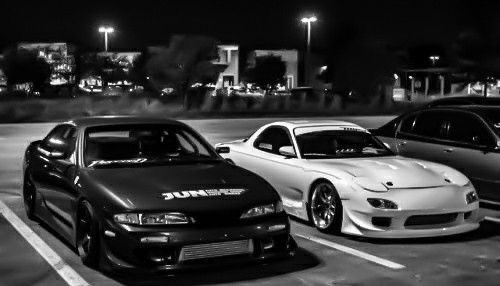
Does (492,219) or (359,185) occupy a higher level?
(359,185)

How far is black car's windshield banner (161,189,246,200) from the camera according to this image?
5660 millimetres

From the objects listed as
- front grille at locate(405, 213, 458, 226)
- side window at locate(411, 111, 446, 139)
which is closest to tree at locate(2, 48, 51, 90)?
side window at locate(411, 111, 446, 139)

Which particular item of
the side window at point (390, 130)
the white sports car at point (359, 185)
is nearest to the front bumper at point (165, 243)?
the white sports car at point (359, 185)

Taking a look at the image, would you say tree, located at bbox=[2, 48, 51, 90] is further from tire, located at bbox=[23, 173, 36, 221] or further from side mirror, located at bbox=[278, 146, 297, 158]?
side mirror, located at bbox=[278, 146, 297, 158]

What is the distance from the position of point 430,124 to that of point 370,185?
3.35 m

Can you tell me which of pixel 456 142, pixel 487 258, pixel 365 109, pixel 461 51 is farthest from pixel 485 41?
pixel 487 258

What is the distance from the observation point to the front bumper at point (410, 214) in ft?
23.0

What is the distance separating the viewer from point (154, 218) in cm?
548

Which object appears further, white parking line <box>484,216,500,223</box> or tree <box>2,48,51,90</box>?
tree <box>2,48,51,90</box>

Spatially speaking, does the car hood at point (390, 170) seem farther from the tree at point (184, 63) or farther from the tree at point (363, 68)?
the tree at point (184, 63)

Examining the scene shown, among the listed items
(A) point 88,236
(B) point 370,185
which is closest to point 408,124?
(B) point 370,185

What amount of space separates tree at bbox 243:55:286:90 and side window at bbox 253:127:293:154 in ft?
241

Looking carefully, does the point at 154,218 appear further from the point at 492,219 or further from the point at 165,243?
the point at 492,219

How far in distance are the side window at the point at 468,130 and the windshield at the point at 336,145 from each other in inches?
56.8
